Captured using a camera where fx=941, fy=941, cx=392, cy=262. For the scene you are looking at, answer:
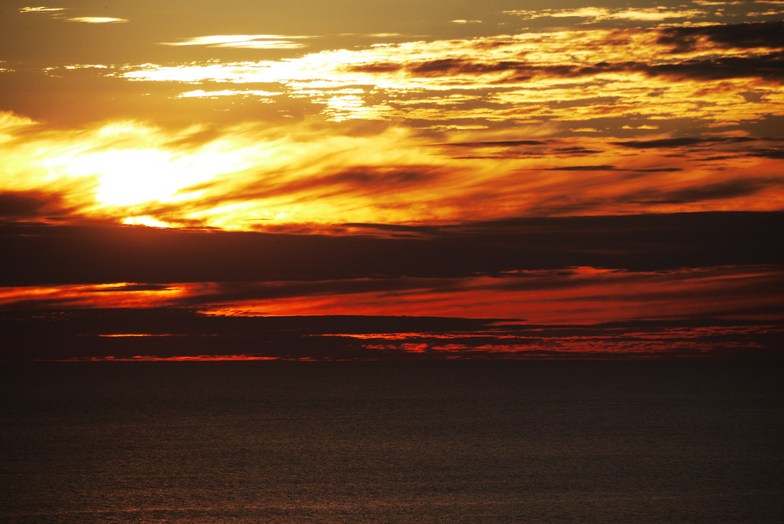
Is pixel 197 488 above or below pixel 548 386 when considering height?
above

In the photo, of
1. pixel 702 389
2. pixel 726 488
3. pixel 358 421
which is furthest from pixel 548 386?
pixel 726 488

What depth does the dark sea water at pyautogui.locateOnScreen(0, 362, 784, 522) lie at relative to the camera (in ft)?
109

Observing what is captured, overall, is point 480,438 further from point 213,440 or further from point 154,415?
point 154,415

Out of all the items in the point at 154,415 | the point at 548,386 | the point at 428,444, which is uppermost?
the point at 428,444

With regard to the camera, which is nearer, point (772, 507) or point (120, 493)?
point (772, 507)

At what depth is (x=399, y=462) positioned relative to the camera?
46.7 metres

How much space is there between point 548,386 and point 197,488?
331ft

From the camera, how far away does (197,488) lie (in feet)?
124

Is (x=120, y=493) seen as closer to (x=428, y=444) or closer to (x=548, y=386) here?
(x=428, y=444)

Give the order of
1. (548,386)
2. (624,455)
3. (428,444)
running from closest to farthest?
(624,455) → (428,444) → (548,386)

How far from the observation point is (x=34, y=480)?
41000 millimetres

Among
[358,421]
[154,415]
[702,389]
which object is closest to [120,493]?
[358,421]

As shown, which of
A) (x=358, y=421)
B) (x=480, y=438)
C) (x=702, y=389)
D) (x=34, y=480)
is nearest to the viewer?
(x=34, y=480)

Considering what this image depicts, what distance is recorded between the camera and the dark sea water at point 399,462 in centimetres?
3328
